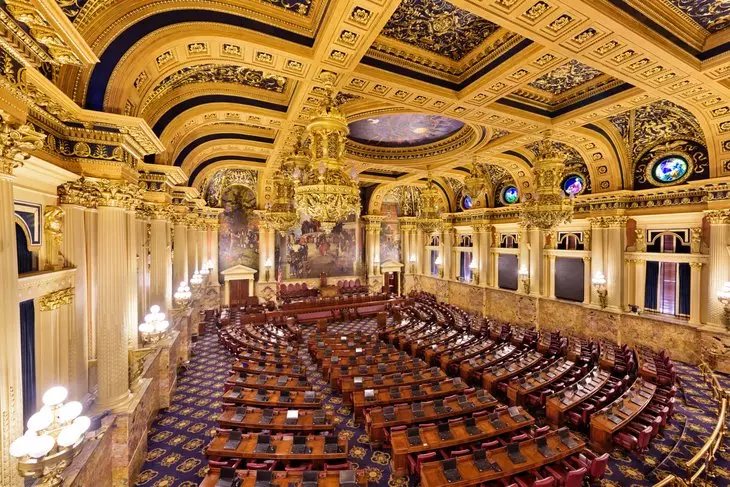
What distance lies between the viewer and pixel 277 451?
6.23m

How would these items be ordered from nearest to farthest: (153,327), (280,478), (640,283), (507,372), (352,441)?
(280,478) → (153,327) → (352,441) → (507,372) → (640,283)

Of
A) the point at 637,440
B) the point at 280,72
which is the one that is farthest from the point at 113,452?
the point at 637,440

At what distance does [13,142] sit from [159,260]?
7.98 metres

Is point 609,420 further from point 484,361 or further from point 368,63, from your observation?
point 368,63

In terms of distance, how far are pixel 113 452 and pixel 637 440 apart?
433 inches

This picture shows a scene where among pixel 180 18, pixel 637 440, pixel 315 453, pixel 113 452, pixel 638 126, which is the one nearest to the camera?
pixel 180 18

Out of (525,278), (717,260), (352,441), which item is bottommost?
(352,441)

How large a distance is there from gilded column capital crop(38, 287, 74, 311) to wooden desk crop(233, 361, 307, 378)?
5.68 metres

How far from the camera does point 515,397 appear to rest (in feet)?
29.8

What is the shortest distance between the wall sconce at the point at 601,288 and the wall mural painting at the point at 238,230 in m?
20.2

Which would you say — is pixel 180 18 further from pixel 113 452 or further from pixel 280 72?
pixel 113 452

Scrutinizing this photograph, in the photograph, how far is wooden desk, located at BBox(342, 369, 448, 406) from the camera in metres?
9.29

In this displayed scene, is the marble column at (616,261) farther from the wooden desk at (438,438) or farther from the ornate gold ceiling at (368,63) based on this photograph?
the wooden desk at (438,438)

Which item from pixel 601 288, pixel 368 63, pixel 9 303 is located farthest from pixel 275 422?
pixel 601 288
